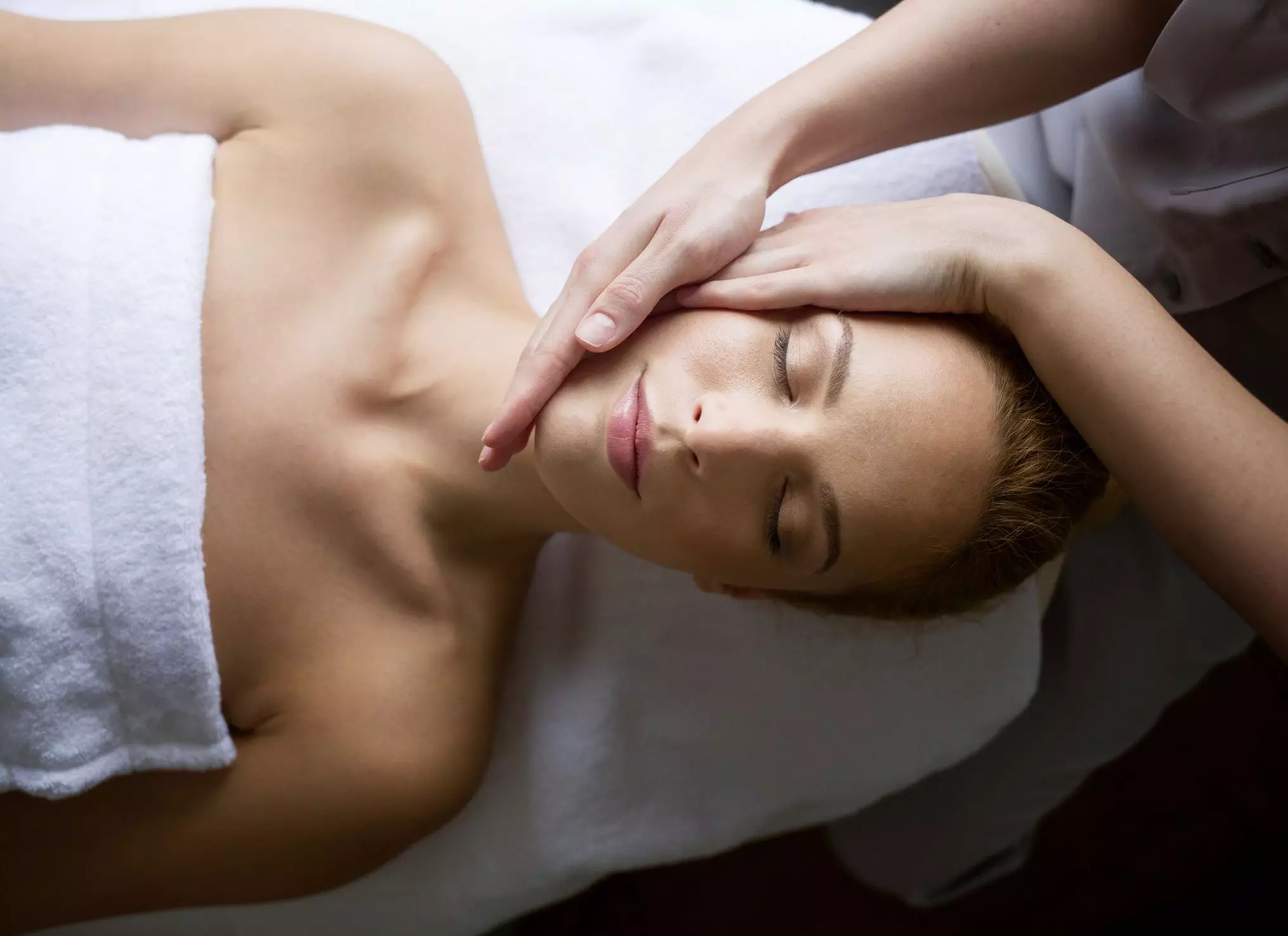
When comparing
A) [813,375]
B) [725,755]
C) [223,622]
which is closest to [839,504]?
[813,375]

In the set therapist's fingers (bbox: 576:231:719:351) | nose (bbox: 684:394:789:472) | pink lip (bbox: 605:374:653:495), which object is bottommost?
pink lip (bbox: 605:374:653:495)

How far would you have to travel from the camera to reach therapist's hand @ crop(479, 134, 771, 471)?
2.81 ft

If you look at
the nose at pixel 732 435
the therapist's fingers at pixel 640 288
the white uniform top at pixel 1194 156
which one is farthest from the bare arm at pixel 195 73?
the white uniform top at pixel 1194 156

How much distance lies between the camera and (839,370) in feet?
2.72

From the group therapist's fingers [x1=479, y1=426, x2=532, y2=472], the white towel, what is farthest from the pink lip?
the white towel

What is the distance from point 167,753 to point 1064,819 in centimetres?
150

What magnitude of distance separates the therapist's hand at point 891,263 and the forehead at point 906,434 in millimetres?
23

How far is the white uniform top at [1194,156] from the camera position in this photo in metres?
0.84

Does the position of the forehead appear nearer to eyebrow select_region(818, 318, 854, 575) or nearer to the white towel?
eyebrow select_region(818, 318, 854, 575)

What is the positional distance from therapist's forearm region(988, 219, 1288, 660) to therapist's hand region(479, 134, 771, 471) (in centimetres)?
25

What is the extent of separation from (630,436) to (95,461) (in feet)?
1.66

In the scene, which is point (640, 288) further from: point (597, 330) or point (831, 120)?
point (831, 120)

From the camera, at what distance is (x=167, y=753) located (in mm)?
964

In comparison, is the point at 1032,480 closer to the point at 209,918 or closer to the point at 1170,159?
the point at 1170,159
